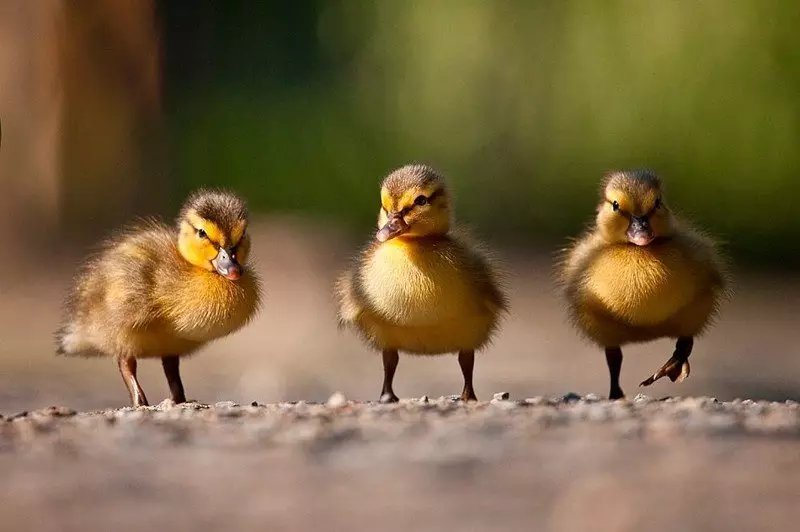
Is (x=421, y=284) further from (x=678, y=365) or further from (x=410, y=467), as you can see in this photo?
(x=410, y=467)

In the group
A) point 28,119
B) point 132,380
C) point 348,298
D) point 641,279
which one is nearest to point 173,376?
point 132,380

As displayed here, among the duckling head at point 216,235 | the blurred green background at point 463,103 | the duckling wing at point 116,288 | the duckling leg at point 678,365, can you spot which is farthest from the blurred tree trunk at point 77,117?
the duckling leg at point 678,365

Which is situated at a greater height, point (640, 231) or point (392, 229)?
point (392, 229)

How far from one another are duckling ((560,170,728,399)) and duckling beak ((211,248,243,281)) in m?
1.12

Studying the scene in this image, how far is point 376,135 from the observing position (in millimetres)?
13664

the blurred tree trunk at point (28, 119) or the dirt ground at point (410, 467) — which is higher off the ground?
the blurred tree trunk at point (28, 119)

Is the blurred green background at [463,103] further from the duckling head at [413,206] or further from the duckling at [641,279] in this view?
the duckling head at [413,206]

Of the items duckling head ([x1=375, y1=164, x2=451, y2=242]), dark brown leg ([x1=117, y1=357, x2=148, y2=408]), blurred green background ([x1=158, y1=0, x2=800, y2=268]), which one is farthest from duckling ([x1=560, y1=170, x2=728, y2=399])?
blurred green background ([x1=158, y1=0, x2=800, y2=268])

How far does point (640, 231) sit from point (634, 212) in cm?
8

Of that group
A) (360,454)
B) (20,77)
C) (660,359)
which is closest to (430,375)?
(660,359)

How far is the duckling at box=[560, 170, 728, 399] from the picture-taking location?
473 centimetres

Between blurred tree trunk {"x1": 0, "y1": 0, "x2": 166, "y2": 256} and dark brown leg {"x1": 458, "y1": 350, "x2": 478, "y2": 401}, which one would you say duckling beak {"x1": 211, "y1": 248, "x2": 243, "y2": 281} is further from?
blurred tree trunk {"x1": 0, "y1": 0, "x2": 166, "y2": 256}

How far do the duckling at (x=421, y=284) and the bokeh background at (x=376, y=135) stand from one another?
10.3ft

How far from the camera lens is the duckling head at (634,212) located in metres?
4.77
